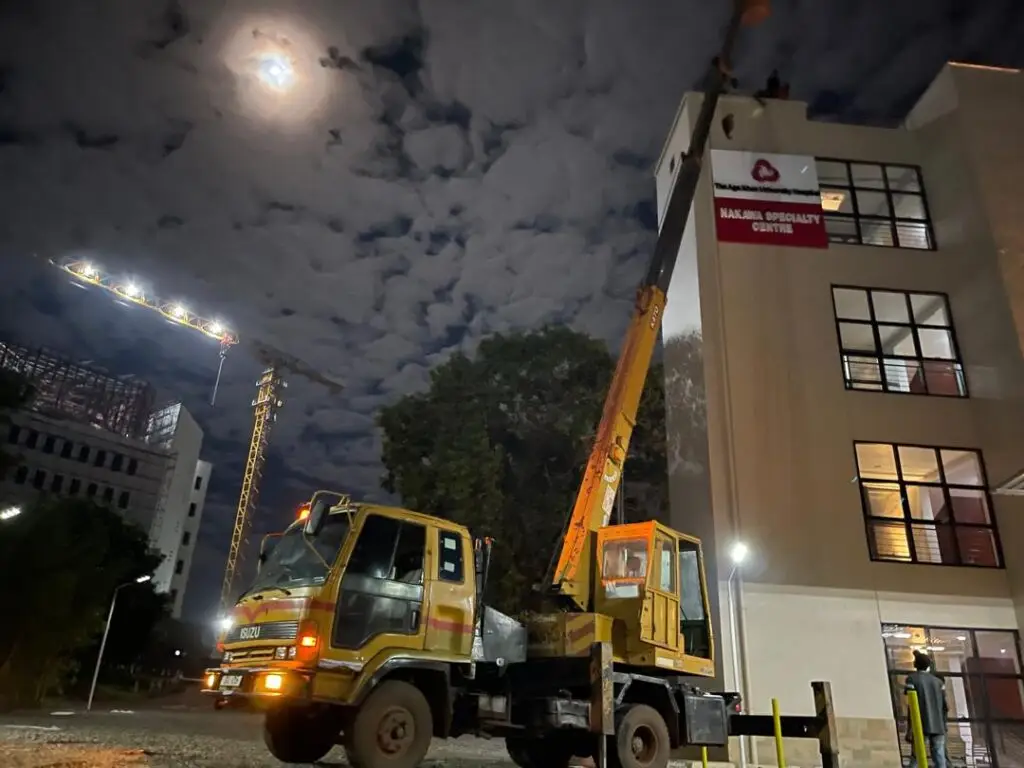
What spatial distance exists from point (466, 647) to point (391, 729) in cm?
112

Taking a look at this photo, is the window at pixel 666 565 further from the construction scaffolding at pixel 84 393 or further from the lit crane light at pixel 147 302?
the lit crane light at pixel 147 302

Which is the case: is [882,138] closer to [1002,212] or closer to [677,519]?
[1002,212]

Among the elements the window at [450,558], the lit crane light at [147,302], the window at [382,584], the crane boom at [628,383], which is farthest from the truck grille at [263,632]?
the lit crane light at [147,302]

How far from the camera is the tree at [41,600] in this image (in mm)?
21516

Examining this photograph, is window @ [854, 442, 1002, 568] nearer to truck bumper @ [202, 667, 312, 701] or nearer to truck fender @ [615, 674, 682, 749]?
truck fender @ [615, 674, 682, 749]

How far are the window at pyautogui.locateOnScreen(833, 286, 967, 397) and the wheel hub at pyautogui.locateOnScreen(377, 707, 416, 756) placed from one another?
38.9ft

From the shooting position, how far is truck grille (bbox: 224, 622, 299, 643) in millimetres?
6551

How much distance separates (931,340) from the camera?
16125 millimetres

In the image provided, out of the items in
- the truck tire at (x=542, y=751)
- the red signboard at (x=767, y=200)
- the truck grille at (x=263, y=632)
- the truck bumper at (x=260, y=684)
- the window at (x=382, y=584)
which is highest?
the red signboard at (x=767, y=200)

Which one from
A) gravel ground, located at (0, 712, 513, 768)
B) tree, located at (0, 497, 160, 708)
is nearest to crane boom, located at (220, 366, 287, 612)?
tree, located at (0, 497, 160, 708)

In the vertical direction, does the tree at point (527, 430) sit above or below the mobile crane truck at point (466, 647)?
above

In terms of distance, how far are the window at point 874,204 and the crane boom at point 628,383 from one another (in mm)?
4592

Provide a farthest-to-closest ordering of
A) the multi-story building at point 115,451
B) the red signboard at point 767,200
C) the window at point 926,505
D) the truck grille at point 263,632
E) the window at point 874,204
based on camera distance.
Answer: the multi-story building at point 115,451
the window at point 874,204
the red signboard at point 767,200
the window at point 926,505
the truck grille at point 263,632

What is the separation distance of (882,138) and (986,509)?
8.98m
